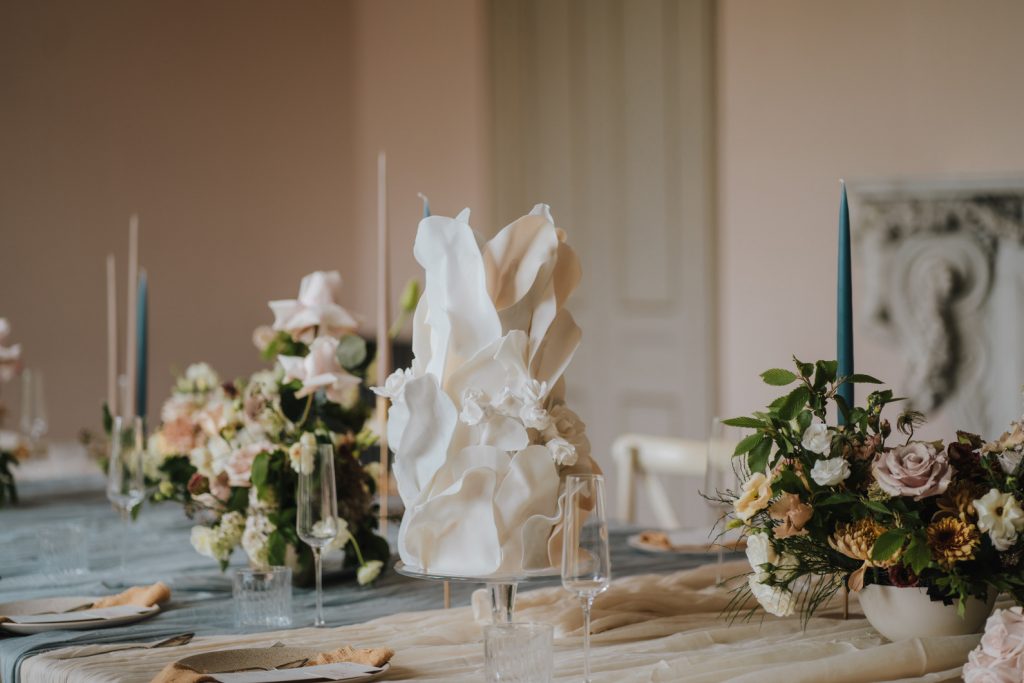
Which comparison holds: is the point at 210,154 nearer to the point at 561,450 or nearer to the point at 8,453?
the point at 8,453

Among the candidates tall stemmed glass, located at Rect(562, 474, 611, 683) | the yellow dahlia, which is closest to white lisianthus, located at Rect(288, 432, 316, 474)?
tall stemmed glass, located at Rect(562, 474, 611, 683)

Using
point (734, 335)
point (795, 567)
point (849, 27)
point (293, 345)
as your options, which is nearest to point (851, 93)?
point (849, 27)

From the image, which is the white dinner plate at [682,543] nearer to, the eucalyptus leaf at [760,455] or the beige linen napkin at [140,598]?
the eucalyptus leaf at [760,455]

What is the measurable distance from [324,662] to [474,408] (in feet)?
1.08

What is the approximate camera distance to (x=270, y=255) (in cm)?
570

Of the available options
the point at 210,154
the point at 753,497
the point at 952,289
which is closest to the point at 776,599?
the point at 753,497

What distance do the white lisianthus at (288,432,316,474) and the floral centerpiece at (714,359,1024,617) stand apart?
21.3 inches

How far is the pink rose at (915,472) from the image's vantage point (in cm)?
127

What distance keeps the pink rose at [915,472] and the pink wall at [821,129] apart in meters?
2.58

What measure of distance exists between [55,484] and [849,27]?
2763 mm

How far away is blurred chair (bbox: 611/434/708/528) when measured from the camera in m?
2.87

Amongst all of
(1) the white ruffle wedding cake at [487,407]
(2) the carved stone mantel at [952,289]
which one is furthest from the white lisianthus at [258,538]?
(2) the carved stone mantel at [952,289]

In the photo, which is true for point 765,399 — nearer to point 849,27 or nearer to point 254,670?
point 849,27

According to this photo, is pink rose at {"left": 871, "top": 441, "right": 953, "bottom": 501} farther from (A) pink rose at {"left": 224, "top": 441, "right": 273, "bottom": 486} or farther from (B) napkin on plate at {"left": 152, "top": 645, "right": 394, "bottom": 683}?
(A) pink rose at {"left": 224, "top": 441, "right": 273, "bottom": 486}
